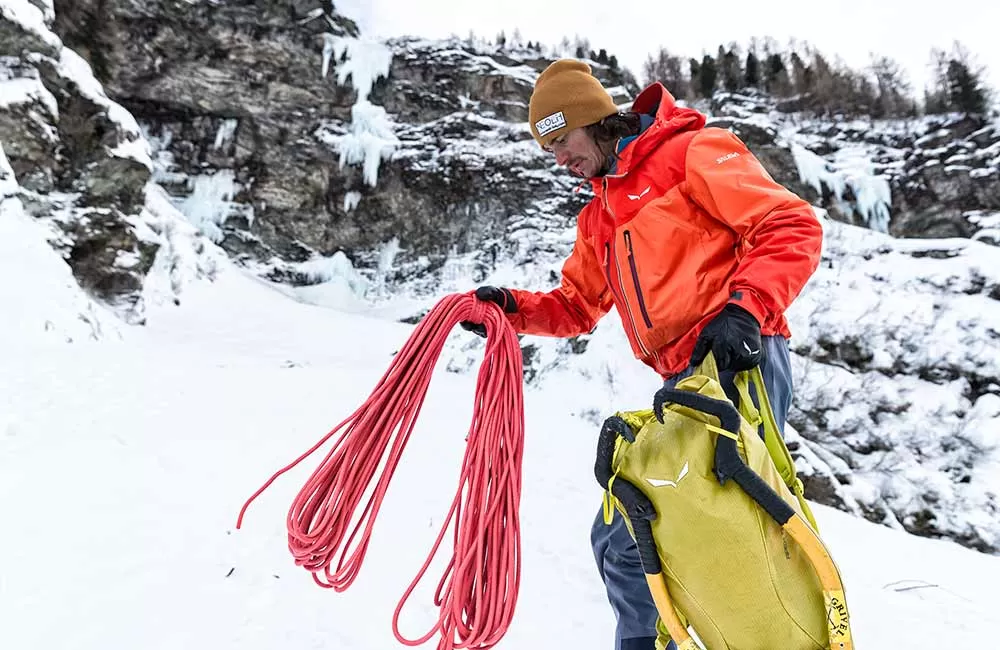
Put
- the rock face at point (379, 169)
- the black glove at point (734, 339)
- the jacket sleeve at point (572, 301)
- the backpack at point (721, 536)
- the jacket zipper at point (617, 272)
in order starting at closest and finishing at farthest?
the backpack at point (721, 536) < the black glove at point (734, 339) < the jacket zipper at point (617, 272) < the jacket sleeve at point (572, 301) < the rock face at point (379, 169)

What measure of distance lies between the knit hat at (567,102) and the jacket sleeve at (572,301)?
26 cm

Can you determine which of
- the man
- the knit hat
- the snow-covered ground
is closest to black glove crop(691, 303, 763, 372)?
the man

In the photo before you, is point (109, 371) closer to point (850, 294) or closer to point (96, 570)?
point (96, 570)

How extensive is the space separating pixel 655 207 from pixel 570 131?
15.5 inches

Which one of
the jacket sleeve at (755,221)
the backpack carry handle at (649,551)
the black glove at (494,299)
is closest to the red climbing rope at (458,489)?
the black glove at (494,299)

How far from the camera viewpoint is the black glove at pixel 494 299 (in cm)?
152

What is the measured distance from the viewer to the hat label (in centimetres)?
152

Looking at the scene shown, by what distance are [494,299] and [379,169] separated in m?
14.5

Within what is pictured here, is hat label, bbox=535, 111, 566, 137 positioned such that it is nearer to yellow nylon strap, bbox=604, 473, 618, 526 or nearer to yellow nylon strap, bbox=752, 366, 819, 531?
yellow nylon strap, bbox=752, 366, 819, 531

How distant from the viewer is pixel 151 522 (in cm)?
221

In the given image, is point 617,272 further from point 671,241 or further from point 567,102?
point 567,102

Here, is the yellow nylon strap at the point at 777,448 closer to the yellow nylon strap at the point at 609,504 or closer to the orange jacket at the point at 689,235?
the orange jacket at the point at 689,235

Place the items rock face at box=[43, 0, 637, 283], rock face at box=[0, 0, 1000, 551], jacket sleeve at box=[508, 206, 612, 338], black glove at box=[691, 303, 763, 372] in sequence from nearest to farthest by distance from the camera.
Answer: black glove at box=[691, 303, 763, 372], jacket sleeve at box=[508, 206, 612, 338], rock face at box=[0, 0, 1000, 551], rock face at box=[43, 0, 637, 283]

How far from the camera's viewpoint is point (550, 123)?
1.54 metres
